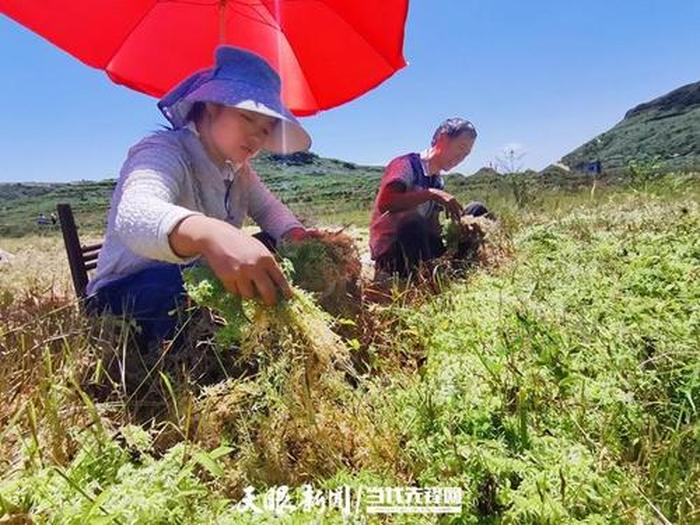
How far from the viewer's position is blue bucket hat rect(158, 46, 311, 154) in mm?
2211

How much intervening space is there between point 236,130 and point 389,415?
1.29 metres

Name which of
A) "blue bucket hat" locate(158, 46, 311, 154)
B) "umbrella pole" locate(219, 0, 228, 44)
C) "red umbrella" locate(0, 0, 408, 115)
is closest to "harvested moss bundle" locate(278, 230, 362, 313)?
"blue bucket hat" locate(158, 46, 311, 154)

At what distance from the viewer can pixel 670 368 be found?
1.67 m

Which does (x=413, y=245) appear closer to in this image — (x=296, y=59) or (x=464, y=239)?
(x=464, y=239)

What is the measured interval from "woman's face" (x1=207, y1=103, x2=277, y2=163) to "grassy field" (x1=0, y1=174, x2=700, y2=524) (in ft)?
2.74

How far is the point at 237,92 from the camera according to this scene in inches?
87.6

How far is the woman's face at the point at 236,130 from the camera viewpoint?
2.31m

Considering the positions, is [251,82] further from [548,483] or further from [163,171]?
[548,483]

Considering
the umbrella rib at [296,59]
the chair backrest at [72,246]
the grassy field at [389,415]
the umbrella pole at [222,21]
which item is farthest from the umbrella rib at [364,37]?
the chair backrest at [72,246]

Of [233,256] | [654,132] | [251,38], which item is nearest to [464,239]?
[251,38]

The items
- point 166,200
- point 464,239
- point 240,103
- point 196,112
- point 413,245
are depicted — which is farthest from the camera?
point 464,239

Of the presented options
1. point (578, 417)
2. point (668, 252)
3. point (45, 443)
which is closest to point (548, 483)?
point (578, 417)

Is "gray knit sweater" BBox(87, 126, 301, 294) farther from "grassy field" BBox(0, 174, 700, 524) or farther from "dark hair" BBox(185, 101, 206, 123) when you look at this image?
"grassy field" BBox(0, 174, 700, 524)

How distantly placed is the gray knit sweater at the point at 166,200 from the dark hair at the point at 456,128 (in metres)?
2.05
